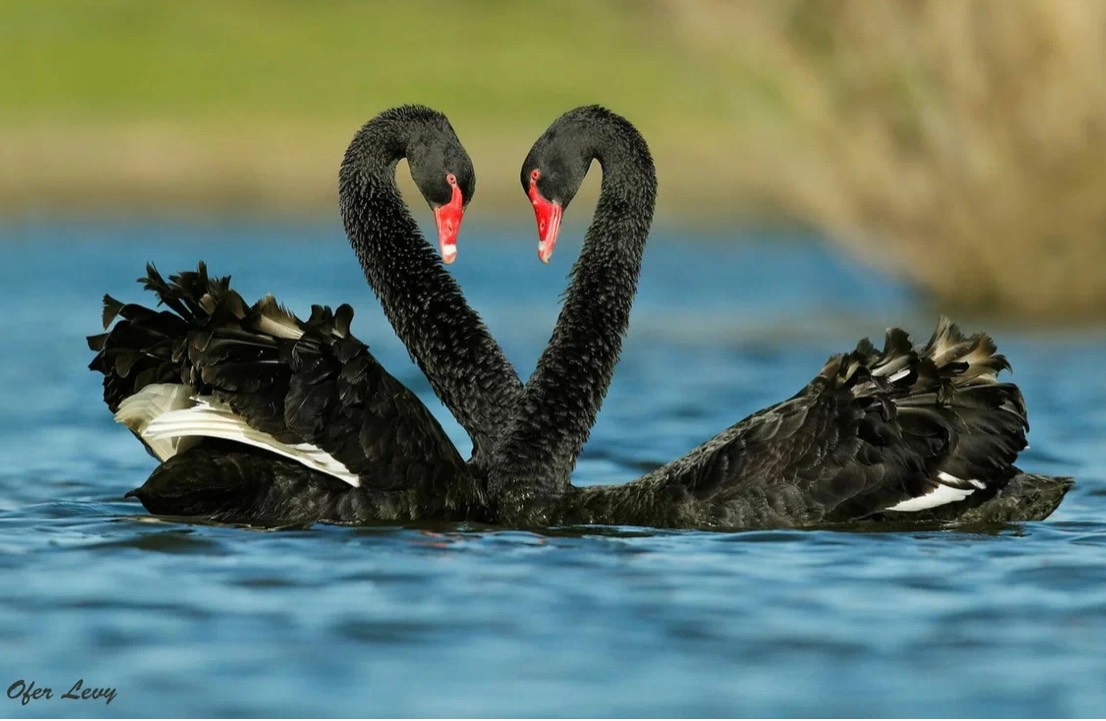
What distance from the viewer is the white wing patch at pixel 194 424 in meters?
6.20

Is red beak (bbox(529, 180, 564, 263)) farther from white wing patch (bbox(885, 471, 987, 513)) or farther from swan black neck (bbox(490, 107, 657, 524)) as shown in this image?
white wing patch (bbox(885, 471, 987, 513))

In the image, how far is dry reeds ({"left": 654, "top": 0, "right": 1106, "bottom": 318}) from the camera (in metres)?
12.6

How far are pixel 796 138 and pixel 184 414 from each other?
27.2ft

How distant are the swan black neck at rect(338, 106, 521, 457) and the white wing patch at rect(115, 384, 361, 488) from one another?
916 millimetres

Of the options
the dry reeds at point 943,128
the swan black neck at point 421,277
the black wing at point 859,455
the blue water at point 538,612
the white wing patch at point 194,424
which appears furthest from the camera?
the dry reeds at point 943,128

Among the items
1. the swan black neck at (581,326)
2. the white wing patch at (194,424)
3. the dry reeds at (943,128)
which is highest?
the dry reeds at (943,128)

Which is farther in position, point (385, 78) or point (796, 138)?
point (385, 78)

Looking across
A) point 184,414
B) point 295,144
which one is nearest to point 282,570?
point 184,414

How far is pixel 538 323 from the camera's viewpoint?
1413 centimetres

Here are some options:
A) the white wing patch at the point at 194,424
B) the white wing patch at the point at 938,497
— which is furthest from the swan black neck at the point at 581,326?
the white wing patch at the point at 938,497

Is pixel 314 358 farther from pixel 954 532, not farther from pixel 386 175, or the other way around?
pixel 954 532

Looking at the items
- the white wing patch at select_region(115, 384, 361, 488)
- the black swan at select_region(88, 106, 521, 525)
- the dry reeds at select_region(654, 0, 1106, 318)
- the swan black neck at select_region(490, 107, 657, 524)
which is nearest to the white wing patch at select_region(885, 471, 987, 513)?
the swan black neck at select_region(490, 107, 657, 524)

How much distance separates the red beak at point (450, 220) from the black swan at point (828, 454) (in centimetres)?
34

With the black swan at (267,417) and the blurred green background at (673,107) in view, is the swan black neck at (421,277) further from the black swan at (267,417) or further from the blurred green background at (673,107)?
the blurred green background at (673,107)
